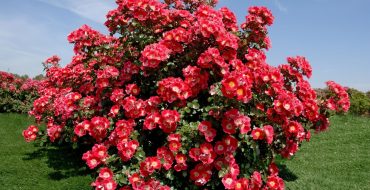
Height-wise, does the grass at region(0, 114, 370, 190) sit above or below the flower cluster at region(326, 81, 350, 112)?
below

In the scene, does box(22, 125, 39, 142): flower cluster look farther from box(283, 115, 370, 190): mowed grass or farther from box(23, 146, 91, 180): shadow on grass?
box(283, 115, 370, 190): mowed grass

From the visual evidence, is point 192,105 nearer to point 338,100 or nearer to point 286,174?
point 338,100

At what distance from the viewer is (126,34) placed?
497 centimetres

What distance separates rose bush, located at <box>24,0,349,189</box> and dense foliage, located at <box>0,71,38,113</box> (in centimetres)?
809

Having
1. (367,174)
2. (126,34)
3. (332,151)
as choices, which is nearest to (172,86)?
(126,34)

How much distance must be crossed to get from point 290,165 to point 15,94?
898 cm

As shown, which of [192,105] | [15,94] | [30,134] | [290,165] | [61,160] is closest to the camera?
[192,105]

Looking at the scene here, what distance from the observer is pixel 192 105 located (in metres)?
4.05

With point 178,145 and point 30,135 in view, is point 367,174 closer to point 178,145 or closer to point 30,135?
point 178,145

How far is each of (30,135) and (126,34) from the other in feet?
7.74

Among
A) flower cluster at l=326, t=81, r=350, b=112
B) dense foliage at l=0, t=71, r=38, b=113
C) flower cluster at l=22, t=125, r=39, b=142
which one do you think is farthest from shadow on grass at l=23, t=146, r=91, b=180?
dense foliage at l=0, t=71, r=38, b=113

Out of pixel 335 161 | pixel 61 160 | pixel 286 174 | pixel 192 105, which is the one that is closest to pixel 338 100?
pixel 192 105

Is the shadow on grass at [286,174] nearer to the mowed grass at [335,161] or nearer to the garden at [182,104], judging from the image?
the mowed grass at [335,161]

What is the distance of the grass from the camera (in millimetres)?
5699
